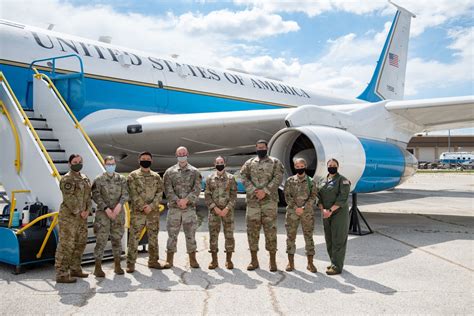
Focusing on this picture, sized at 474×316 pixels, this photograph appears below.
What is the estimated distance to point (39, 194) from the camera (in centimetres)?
548

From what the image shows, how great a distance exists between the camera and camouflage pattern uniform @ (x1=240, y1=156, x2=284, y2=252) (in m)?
5.20

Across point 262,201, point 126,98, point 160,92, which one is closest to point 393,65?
point 160,92

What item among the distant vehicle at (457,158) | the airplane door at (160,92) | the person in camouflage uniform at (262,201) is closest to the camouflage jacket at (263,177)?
the person in camouflage uniform at (262,201)

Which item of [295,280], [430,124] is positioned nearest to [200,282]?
[295,280]

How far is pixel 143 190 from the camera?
16.9 ft

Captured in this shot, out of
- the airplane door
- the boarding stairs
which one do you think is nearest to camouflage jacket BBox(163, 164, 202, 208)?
the boarding stairs

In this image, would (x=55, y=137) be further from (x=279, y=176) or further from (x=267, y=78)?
(x=267, y=78)

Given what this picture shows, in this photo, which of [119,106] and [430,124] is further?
[430,124]

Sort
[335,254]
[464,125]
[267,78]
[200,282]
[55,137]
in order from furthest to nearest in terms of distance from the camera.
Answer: [267,78]
[464,125]
[55,137]
[335,254]
[200,282]

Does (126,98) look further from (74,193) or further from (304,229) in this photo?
(304,229)

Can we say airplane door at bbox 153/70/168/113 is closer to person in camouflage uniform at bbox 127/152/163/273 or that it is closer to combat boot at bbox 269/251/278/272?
person in camouflage uniform at bbox 127/152/163/273

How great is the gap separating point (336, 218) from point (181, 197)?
176cm

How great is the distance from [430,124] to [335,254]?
611 cm

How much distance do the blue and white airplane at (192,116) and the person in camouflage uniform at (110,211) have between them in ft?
8.98
